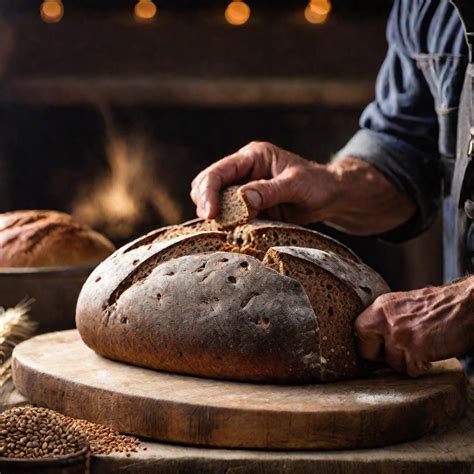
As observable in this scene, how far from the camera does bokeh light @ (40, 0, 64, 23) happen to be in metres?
3.83

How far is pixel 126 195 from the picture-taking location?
148 inches

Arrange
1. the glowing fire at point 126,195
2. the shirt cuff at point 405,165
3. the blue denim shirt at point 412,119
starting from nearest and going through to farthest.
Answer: the blue denim shirt at point 412,119 → the shirt cuff at point 405,165 → the glowing fire at point 126,195

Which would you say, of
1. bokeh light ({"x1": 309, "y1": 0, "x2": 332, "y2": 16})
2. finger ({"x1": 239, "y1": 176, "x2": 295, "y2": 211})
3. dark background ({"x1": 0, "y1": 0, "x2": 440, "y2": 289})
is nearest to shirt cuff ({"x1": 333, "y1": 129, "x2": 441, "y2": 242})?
finger ({"x1": 239, "y1": 176, "x2": 295, "y2": 211})

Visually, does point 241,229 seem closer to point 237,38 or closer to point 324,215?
point 324,215

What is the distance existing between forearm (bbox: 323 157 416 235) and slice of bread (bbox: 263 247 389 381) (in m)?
0.53

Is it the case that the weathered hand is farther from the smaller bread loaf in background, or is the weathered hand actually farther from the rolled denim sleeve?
the smaller bread loaf in background

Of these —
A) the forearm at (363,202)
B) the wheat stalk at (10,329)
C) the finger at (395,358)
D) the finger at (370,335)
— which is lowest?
the wheat stalk at (10,329)

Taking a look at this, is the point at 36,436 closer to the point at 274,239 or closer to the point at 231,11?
the point at 274,239

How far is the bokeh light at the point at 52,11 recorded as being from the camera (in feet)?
12.6

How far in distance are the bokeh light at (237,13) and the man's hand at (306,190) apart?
5.42 feet

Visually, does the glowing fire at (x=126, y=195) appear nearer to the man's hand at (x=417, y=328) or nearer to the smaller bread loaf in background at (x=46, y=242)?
the smaller bread loaf in background at (x=46, y=242)

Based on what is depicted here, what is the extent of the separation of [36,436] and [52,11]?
108 inches

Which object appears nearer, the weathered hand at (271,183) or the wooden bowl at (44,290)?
the weathered hand at (271,183)

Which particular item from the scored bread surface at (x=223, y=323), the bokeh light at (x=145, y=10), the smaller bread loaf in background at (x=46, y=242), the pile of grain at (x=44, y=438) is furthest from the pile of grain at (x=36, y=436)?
the bokeh light at (x=145, y=10)
